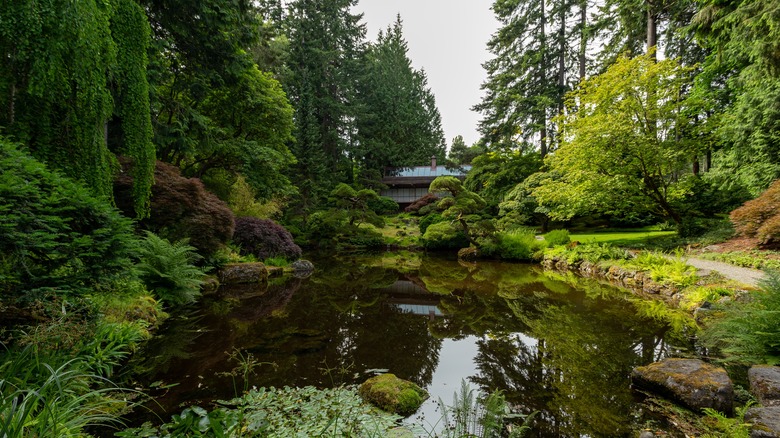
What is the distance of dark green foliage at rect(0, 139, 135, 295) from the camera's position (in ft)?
9.41

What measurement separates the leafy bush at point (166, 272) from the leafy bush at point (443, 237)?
10658 mm

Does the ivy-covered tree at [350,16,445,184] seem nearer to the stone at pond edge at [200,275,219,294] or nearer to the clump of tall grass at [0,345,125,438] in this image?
the stone at pond edge at [200,275,219,294]

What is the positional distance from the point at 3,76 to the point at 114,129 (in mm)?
4712

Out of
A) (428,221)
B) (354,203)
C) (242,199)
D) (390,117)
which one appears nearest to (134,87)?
(242,199)

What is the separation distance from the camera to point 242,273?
9242 millimetres

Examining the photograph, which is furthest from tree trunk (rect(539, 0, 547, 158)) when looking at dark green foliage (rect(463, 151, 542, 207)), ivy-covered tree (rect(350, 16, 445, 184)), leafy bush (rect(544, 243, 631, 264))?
ivy-covered tree (rect(350, 16, 445, 184))

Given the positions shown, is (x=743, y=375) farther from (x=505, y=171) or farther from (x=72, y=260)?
(x=505, y=171)

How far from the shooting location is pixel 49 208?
309 cm

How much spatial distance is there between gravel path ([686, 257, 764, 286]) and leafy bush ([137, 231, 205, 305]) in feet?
35.1

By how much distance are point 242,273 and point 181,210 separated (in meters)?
2.42

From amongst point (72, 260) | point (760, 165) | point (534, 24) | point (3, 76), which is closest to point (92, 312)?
point (72, 260)

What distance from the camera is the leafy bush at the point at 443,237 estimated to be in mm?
15883

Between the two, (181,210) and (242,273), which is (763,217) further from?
(181,210)

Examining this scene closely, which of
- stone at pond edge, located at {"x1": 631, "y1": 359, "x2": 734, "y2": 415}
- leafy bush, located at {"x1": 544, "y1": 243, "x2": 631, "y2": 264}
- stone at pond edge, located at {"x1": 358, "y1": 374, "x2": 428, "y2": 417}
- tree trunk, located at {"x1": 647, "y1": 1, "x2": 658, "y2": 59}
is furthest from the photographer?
tree trunk, located at {"x1": 647, "y1": 1, "x2": 658, "y2": 59}
